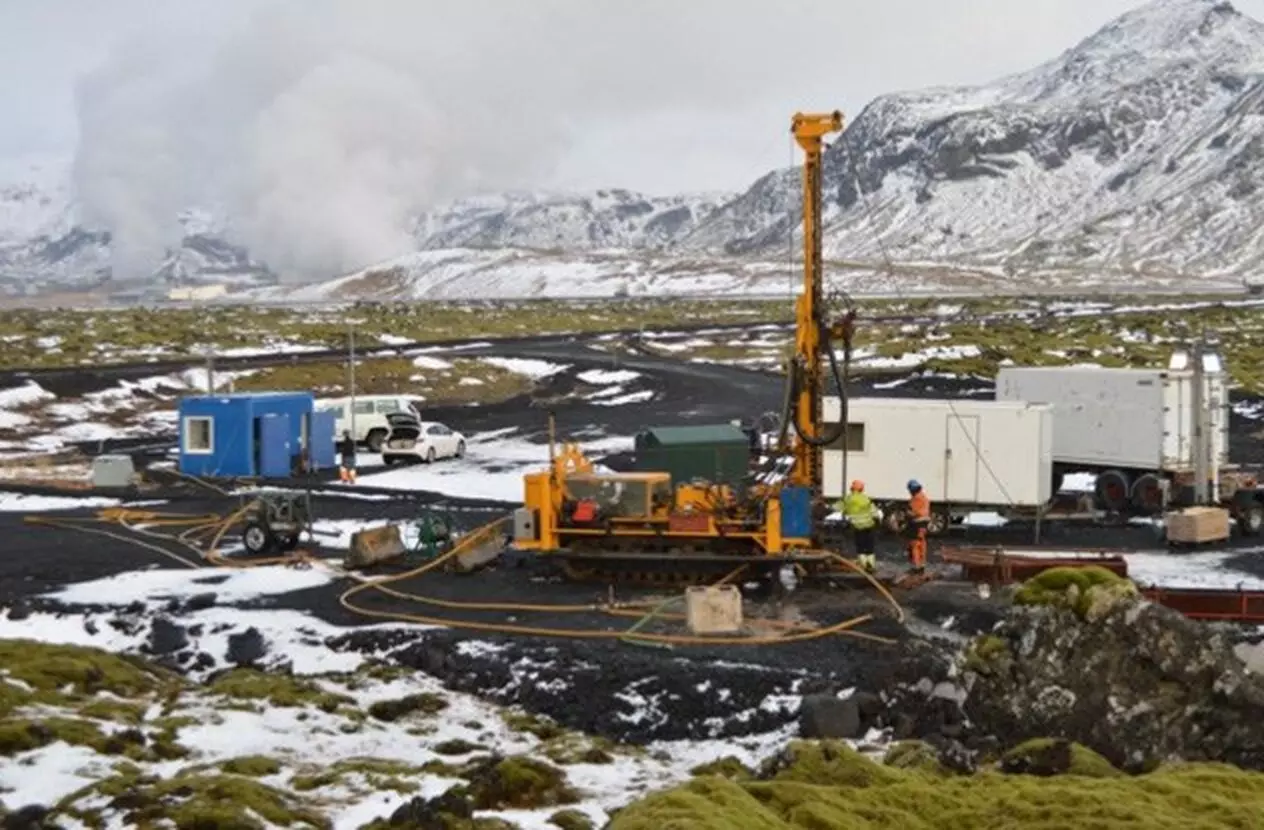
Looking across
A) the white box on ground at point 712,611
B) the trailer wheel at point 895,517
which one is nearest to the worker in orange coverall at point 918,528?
the trailer wheel at point 895,517

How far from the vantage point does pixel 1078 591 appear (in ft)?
63.7

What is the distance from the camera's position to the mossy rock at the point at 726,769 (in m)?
14.8

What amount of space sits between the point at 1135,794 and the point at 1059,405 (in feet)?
85.9

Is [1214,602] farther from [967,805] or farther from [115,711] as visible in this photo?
[115,711]

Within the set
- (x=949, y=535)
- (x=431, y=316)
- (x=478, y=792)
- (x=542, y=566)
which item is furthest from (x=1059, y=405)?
(x=431, y=316)

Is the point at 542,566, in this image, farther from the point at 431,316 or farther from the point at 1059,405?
the point at 431,316

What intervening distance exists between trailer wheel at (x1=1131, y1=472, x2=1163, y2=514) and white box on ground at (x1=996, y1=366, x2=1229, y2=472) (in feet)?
1.16

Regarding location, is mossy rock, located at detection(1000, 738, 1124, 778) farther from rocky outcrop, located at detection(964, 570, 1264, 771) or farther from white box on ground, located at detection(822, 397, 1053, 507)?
white box on ground, located at detection(822, 397, 1053, 507)

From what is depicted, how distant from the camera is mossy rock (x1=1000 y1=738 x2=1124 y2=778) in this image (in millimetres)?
13227

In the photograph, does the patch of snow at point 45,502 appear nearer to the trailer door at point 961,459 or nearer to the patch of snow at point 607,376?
the trailer door at point 961,459

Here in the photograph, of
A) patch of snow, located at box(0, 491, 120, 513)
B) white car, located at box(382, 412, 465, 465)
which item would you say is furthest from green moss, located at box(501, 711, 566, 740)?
white car, located at box(382, 412, 465, 465)

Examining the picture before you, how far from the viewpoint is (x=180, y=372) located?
7162 centimetres

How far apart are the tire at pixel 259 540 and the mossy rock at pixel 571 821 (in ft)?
58.5

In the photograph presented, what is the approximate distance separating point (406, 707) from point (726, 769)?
5.71 m
